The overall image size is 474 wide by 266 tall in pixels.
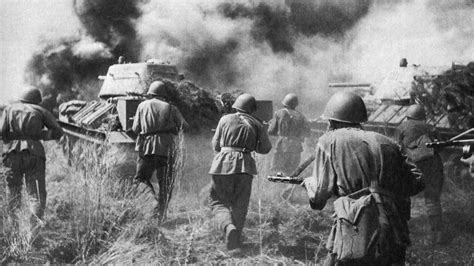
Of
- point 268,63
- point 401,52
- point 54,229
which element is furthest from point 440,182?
point 268,63

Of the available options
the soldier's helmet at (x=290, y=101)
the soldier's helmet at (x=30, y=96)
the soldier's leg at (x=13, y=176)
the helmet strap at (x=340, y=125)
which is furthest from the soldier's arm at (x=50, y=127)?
the helmet strap at (x=340, y=125)

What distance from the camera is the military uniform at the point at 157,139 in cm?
662

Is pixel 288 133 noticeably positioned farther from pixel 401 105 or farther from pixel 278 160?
pixel 401 105

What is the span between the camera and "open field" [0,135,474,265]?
16.2 ft

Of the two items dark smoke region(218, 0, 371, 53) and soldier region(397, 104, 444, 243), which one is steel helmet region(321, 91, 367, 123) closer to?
soldier region(397, 104, 444, 243)

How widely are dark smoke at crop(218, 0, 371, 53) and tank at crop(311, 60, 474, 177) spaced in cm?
475

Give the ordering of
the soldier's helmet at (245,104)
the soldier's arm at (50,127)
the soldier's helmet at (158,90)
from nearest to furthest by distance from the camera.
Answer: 1. the soldier's helmet at (245,104)
2. the soldier's arm at (50,127)
3. the soldier's helmet at (158,90)

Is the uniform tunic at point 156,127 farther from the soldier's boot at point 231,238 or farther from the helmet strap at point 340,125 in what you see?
the helmet strap at point 340,125

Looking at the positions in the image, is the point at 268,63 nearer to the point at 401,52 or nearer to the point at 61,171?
the point at 401,52

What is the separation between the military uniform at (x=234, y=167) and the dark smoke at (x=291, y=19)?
39.9 ft

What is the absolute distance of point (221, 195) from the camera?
598 cm

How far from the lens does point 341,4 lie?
1777 cm

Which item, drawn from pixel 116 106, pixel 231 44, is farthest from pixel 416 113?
pixel 231 44

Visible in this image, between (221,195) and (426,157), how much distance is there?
2470 mm
